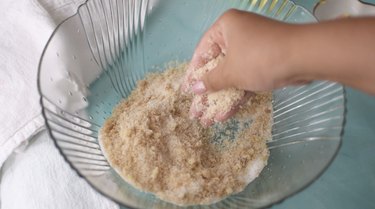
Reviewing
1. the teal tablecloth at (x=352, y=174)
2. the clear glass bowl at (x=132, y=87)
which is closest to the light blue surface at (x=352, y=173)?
the teal tablecloth at (x=352, y=174)

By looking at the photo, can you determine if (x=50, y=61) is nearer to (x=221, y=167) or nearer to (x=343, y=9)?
Answer: (x=221, y=167)

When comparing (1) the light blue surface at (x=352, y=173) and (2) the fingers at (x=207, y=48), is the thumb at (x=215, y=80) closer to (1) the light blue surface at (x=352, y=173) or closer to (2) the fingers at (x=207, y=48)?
(2) the fingers at (x=207, y=48)

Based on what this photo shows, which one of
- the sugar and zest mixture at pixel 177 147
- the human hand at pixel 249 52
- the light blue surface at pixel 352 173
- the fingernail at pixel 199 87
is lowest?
the light blue surface at pixel 352 173

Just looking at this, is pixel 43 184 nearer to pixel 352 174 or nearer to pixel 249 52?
pixel 249 52

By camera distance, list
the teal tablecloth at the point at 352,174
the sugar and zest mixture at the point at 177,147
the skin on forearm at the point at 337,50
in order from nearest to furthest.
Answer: the skin on forearm at the point at 337,50, the sugar and zest mixture at the point at 177,147, the teal tablecloth at the point at 352,174

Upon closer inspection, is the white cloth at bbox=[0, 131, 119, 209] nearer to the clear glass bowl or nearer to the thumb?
the clear glass bowl

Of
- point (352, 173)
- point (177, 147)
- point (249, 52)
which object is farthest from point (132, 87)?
point (352, 173)

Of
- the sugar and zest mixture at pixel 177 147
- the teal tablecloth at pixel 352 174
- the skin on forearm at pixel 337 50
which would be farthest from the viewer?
the teal tablecloth at pixel 352 174

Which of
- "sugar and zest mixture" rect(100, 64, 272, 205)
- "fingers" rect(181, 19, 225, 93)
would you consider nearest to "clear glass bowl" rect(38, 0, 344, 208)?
"sugar and zest mixture" rect(100, 64, 272, 205)
